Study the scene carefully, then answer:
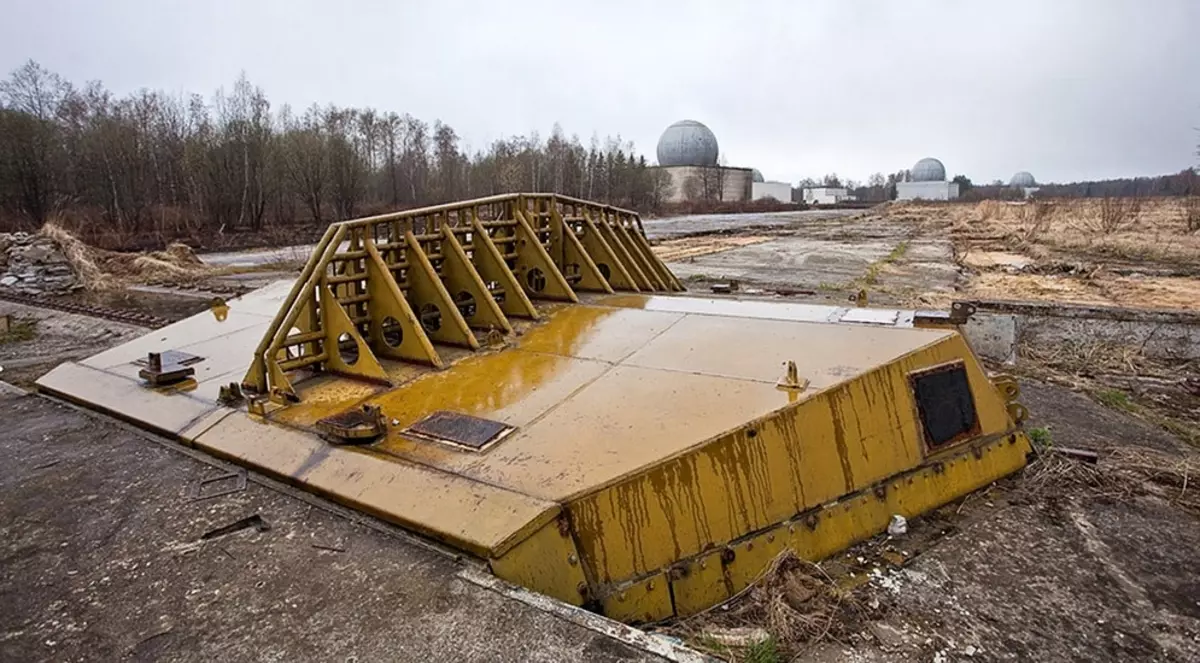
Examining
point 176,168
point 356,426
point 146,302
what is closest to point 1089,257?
point 356,426

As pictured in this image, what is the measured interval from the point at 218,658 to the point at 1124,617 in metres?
3.89

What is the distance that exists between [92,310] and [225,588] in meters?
11.0

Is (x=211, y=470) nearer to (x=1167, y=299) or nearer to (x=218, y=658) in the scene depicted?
(x=218, y=658)

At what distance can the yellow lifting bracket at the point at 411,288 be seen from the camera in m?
4.49

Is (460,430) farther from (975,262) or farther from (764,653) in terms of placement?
(975,262)

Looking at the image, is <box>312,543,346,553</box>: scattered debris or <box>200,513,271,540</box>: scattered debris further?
<box>200,513,271,540</box>: scattered debris

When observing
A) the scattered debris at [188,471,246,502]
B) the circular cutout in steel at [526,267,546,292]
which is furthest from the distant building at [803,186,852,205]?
the scattered debris at [188,471,246,502]

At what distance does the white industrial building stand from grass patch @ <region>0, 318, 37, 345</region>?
11106cm

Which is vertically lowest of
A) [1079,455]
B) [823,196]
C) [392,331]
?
[1079,455]

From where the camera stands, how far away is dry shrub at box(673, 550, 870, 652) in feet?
9.54

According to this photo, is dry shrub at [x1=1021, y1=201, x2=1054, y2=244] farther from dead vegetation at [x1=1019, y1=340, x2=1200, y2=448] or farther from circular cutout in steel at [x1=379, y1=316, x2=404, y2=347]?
circular cutout in steel at [x1=379, y1=316, x2=404, y2=347]

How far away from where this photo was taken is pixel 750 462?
3316 mm

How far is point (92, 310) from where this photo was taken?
437 inches

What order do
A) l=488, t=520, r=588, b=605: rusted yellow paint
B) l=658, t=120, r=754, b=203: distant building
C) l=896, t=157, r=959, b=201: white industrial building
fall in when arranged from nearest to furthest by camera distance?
1. l=488, t=520, r=588, b=605: rusted yellow paint
2. l=658, t=120, r=754, b=203: distant building
3. l=896, t=157, r=959, b=201: white industrial building
